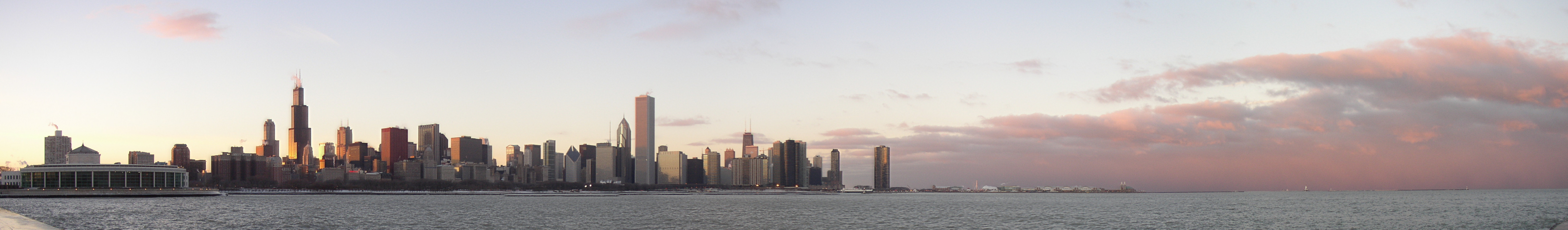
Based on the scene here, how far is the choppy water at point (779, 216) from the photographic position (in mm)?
87812

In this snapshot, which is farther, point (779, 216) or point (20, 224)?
point (779, 216)

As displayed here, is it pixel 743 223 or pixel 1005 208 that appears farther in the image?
pixel 1005 208

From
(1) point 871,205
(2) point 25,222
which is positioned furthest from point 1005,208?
(2) point 25,222

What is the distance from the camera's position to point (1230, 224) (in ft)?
301

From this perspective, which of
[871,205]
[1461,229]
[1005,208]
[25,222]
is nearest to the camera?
[25,222]

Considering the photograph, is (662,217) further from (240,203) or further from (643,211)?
(240,203)

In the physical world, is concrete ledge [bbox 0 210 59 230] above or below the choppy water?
above

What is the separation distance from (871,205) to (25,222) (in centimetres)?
11510

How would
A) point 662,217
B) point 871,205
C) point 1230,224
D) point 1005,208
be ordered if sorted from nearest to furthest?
point 1230,224 < point 662,217 < point 1005,208 < point 871,205

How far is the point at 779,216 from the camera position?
114250 millimetres

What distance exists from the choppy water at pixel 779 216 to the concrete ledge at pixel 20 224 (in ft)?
35.8

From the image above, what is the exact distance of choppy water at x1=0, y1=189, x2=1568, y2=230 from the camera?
87812 mm

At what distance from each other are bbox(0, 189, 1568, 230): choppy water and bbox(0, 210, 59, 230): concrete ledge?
35.8ft

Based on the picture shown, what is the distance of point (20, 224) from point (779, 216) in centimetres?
6991
